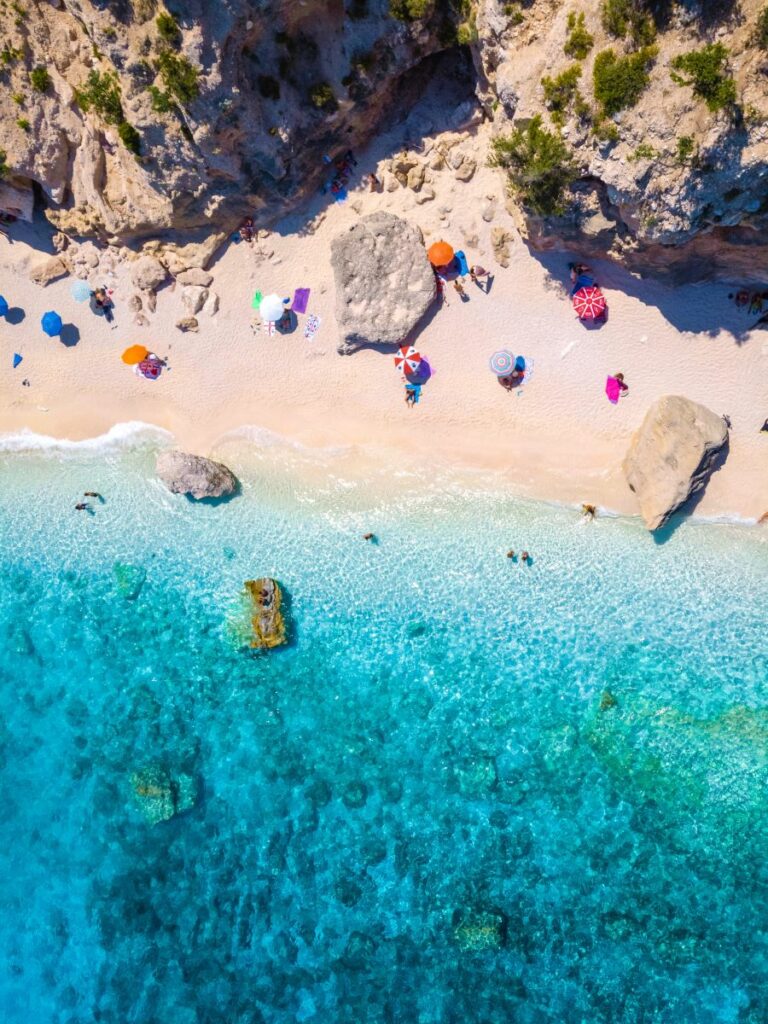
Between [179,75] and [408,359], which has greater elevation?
[179,75]

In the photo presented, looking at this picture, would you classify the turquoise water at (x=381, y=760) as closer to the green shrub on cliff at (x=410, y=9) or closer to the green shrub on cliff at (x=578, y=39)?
the green shrub on cliff at (x=578, y=39)

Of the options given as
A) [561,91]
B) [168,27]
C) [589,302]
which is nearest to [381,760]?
[589,302]

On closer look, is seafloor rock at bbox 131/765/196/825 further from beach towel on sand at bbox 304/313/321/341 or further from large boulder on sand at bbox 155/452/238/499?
beach towel on sand at bbox 304/313/321/341

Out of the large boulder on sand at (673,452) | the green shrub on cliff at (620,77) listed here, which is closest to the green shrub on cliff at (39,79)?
the green shrub on cliff at (620,77)

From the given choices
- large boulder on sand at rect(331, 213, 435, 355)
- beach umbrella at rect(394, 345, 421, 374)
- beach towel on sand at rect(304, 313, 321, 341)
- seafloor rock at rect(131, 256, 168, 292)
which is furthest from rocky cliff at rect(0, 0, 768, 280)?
beach umbrella at rect(394, 345, 421, 374)

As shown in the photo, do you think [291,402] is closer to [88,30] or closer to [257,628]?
[257,628]

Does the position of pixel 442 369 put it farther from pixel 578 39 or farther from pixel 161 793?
pixel 161 793

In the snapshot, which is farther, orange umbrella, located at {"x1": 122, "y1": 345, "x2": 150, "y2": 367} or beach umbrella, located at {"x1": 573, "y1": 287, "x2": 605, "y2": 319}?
orange umbrella, located at {"x1": 122, "y1": 345, "x2": 150, "y2": 367}
